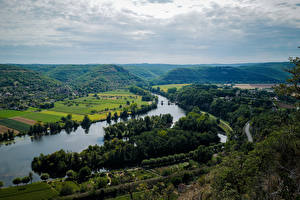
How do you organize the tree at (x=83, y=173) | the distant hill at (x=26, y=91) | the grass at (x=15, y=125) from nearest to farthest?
1. the tree at (x=83, y=173)
2. the grass at (x=15, y=125)
3. the distant hill at (x=26, y=91)

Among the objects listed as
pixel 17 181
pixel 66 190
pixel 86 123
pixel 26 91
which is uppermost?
pixel 26 91

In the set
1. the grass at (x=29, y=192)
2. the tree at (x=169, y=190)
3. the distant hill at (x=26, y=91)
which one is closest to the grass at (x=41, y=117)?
the distant hill at (x=26, y=91)

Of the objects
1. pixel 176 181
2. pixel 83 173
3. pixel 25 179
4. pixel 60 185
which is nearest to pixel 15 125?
pixel 25 179

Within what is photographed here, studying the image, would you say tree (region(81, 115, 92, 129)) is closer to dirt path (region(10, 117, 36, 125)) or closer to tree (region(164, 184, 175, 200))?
dirt path (region(10, 117, 36, 125))

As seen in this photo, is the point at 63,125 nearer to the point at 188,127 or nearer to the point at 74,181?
the point at 74,181

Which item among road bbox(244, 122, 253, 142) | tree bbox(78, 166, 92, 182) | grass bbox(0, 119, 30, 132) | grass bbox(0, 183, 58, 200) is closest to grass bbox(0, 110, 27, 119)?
grass bbox(0, 119, 30, 132)

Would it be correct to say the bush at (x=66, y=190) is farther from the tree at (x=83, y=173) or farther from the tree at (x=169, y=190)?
the tree at (x=169, y=190)

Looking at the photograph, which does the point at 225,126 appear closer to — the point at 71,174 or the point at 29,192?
the point at 71,174
